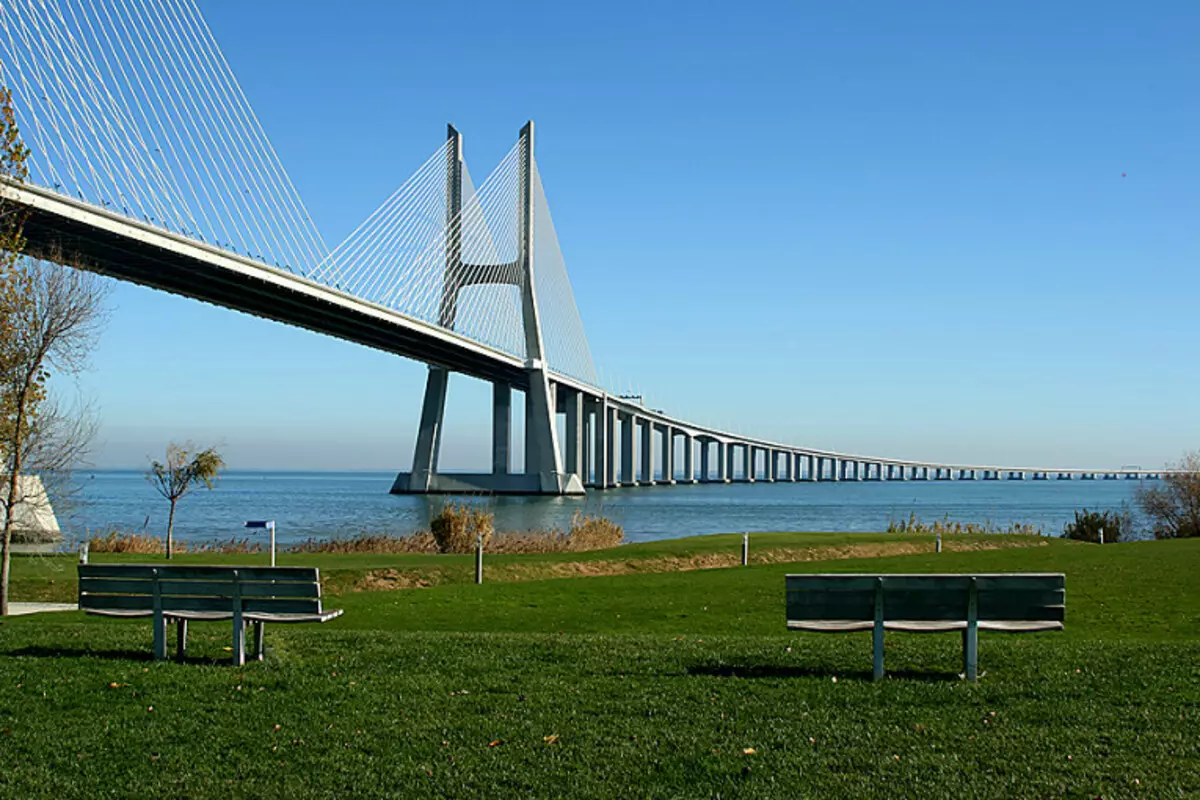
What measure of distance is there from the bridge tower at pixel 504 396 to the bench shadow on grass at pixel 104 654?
4509 centimetres

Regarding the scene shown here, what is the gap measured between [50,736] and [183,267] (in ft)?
→ 86.0

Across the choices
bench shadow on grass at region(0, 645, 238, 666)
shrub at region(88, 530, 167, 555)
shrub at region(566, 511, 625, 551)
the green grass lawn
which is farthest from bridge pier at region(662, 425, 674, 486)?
bench shadow on grass at region(0, 645, 238, 666)

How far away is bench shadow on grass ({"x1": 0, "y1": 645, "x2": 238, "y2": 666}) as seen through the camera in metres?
7.59

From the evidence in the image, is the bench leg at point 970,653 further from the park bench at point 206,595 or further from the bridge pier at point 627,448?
the bridge pier at point 627,448

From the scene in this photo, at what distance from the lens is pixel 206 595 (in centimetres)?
757

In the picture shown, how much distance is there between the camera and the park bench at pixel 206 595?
24.3ft

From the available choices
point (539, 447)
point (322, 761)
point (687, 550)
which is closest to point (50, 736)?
point (322, 761)

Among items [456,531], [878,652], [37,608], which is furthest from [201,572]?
[456,531]

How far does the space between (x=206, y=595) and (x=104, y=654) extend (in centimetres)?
99

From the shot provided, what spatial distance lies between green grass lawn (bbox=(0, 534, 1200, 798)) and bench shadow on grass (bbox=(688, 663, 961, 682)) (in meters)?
0.03

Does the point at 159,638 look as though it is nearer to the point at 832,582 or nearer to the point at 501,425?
the point at 832,582

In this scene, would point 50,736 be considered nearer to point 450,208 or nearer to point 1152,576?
point 1152,576

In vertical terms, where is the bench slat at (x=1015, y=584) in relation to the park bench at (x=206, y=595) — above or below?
above

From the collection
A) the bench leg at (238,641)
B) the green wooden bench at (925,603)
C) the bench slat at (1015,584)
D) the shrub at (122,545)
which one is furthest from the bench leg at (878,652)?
the shrub at (122,545)
